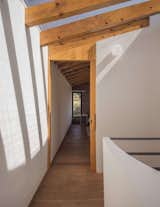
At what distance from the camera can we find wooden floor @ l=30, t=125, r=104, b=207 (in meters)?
2.41

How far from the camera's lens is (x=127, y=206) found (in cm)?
107

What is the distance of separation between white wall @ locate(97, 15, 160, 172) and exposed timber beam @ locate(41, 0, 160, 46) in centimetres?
57

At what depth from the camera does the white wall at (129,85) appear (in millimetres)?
3396

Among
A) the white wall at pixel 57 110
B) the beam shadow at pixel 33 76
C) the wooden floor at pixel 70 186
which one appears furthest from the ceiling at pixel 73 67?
the wooden floor at pixel 70 186

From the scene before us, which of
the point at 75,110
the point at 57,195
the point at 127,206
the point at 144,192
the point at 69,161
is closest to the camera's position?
the point at 144,192

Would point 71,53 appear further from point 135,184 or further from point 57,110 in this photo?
point 135,184

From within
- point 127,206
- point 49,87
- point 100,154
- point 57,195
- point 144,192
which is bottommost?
point 57,195

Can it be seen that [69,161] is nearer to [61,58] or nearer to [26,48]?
[61,58]

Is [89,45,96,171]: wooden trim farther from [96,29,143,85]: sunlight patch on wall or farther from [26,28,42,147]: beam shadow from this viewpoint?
[26,28,42,147]: beam shadow

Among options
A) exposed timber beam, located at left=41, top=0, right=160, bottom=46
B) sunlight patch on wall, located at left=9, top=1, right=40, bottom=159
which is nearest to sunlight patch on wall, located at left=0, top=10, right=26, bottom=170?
sunlight patch on wall, located at left=9, top=1, right=40, bottom=159

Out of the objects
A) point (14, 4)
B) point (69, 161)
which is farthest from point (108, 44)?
point (69, 161)

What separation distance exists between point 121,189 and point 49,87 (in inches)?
109

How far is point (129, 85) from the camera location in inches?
135

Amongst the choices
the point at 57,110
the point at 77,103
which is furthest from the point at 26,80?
the point at 77,103
